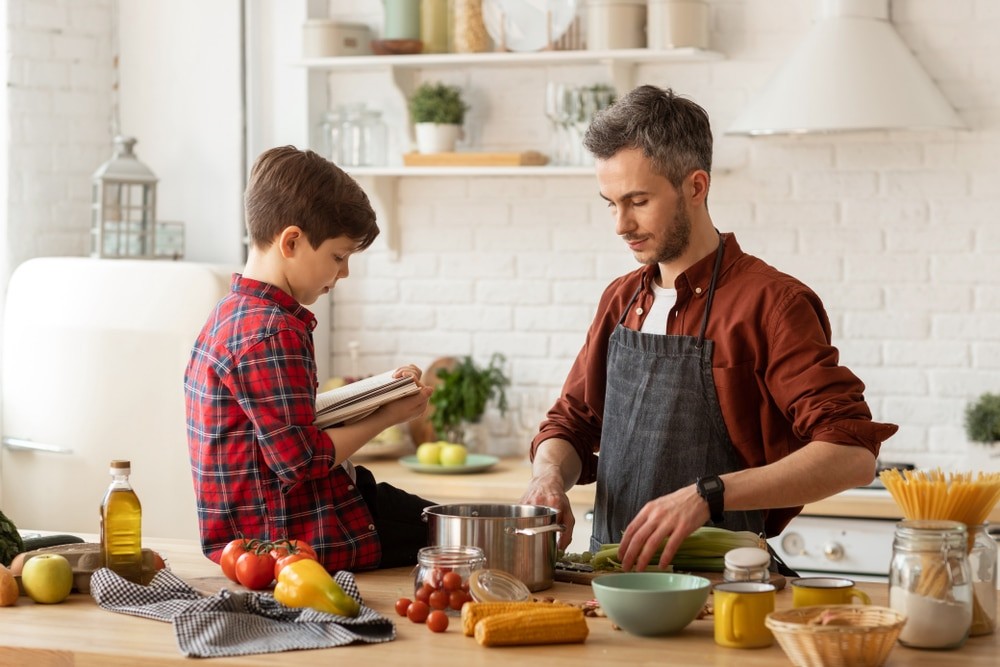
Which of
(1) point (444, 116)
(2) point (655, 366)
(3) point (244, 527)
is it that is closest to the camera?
(3) point (244, 527)

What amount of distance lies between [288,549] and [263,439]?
21 centimetres

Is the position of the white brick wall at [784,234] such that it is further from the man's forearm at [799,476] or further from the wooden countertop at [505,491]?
the man's forearm at [799,476]

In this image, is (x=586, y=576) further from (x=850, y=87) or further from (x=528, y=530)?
(x=850, y=87)

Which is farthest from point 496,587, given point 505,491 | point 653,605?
point 505,491

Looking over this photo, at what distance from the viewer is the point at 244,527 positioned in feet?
8.18

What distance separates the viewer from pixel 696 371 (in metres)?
2.76

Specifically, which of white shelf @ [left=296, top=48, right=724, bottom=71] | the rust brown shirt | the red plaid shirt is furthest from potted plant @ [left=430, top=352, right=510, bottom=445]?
the red plaid shirt

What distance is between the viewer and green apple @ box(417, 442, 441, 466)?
4496 mm

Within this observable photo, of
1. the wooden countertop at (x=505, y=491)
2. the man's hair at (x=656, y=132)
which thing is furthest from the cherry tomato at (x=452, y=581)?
the wooden countertop at (x=505, y=491)

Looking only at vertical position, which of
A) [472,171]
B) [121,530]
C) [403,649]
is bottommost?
[403,649]

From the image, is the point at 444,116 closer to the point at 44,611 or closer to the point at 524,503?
the point at 524,503

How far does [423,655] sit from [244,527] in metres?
0.63

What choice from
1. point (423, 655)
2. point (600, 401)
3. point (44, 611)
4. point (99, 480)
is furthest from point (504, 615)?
point (99, 480)

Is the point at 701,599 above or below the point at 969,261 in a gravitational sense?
below
